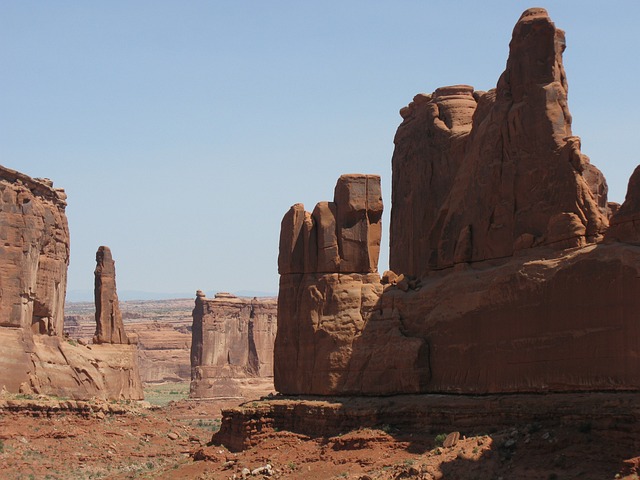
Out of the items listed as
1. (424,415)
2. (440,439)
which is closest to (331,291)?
(424,415)

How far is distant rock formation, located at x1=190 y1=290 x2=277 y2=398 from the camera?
10157 cm

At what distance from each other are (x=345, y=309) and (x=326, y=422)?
13.4 feet

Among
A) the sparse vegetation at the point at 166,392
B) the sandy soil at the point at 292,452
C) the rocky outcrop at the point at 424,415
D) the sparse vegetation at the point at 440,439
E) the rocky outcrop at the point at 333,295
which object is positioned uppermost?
the rocky outcrop at the point at 333,295

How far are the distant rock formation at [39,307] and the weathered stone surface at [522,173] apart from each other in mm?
19891

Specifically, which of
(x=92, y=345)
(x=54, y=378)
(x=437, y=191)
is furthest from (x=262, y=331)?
(x=437, y=191)

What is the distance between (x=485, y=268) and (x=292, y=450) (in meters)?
7.96

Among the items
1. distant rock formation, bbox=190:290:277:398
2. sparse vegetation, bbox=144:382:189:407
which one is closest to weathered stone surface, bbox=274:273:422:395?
distant rock formation, bbox=190:290:277:398

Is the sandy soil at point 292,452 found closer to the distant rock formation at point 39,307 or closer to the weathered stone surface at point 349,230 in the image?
the distant rock formation at point 39,307

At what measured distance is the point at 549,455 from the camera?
31031 mm

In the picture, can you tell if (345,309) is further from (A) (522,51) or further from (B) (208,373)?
(B) (208,373)

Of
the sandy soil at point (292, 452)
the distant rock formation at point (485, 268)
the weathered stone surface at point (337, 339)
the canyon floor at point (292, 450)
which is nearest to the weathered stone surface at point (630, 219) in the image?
the distant rock formation at point (485, 268)

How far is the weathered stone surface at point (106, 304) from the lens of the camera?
67.3 meters

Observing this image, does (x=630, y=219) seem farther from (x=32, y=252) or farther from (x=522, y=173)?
(x=32, y=252)

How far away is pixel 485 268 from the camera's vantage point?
37.9 m
